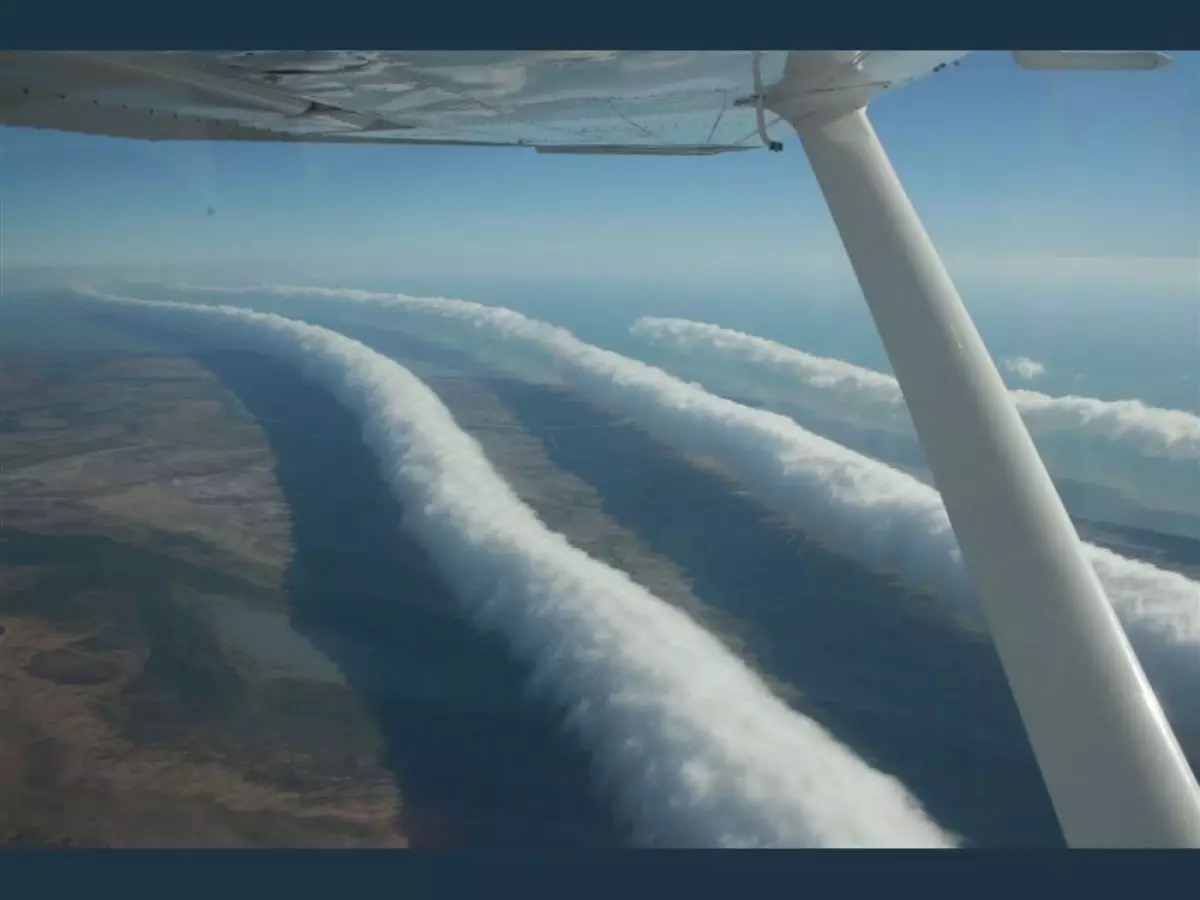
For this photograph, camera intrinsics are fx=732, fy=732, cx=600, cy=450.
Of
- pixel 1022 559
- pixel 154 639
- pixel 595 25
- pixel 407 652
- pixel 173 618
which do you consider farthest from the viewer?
pixel 173 618

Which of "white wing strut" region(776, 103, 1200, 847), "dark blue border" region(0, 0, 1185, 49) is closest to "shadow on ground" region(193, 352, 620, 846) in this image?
"white wing strut" region(776, 103, 1200, 847)

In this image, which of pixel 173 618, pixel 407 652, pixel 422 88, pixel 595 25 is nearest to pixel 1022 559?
pixel 595 25

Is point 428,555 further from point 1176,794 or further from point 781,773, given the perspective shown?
point 1176,794

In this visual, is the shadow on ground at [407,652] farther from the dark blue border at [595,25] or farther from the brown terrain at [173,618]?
the dark blue border at [595,25]

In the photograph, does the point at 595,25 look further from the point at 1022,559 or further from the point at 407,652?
the point at 407,652

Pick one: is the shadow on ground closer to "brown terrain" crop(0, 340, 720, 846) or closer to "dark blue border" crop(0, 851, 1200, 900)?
"brown terrain" crop(0, 340, 720, 846)

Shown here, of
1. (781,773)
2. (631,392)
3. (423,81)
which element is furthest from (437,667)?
(423,81)

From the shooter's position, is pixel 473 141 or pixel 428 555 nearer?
pixel 473 141
